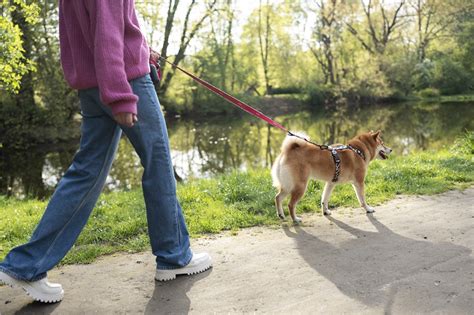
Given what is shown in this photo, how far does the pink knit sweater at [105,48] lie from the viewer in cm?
274

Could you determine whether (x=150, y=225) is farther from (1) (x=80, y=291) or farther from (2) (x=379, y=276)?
(2) (x=379, y=276)

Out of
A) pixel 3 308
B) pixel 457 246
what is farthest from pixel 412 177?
pixel 3 308

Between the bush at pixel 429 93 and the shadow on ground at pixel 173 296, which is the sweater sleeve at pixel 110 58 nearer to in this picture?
the shadow on ground at pixel 173 296

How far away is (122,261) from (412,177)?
4.80 metres

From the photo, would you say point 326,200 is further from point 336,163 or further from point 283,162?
point 283,162

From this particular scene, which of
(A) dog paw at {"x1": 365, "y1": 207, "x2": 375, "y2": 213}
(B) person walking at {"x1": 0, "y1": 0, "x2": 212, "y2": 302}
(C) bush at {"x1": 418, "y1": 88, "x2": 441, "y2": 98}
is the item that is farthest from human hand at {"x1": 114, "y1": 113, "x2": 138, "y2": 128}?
(C) bush at {"x1": 418, "y1": 88, "x2": 441, "y2": 98}

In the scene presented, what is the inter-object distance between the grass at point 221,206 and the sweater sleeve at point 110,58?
1.72m

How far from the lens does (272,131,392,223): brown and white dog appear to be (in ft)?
16.8

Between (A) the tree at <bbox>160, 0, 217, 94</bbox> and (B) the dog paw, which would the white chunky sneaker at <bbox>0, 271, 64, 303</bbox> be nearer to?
(B) the dog paw

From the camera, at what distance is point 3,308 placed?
113 inches

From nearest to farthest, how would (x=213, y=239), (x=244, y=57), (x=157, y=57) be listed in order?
(x=157, y=57)
(x=213, y=239)
(x=244, y=57)

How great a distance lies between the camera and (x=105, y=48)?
2.73 meters

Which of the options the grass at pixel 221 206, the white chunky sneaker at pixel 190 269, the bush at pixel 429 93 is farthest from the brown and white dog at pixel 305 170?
the bush at pixel 429 93

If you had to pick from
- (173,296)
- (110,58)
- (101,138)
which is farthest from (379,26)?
(173,296)
